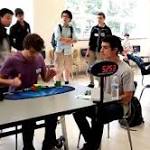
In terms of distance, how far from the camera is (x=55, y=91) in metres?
2.71

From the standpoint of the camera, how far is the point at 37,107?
2.23 metres

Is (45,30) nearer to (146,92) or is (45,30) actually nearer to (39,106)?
(146,92)

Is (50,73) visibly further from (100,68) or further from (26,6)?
(26,6)

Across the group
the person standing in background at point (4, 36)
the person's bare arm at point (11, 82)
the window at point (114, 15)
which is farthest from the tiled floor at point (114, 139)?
the window at point (114, 15)

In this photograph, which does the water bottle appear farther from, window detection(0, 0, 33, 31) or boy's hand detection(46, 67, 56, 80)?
window detection(0, 0, 33, 31)

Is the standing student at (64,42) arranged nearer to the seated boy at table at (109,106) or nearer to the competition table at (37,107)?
the seated boy at table at (109,106)

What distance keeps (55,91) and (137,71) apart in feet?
20.2

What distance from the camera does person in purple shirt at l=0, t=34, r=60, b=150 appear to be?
2.69m

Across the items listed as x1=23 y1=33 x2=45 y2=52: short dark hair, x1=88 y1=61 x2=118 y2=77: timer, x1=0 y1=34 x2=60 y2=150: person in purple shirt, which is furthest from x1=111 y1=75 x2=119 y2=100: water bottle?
x1=23 y1=33 x2=45 y2=52: short dark hair

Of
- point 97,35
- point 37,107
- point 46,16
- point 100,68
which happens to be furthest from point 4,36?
point 46,16

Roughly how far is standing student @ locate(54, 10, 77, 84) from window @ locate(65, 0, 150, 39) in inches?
81.0

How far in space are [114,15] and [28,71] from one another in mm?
6698

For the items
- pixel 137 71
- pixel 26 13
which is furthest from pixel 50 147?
pixel 137 71

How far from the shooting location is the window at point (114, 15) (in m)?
8.29
